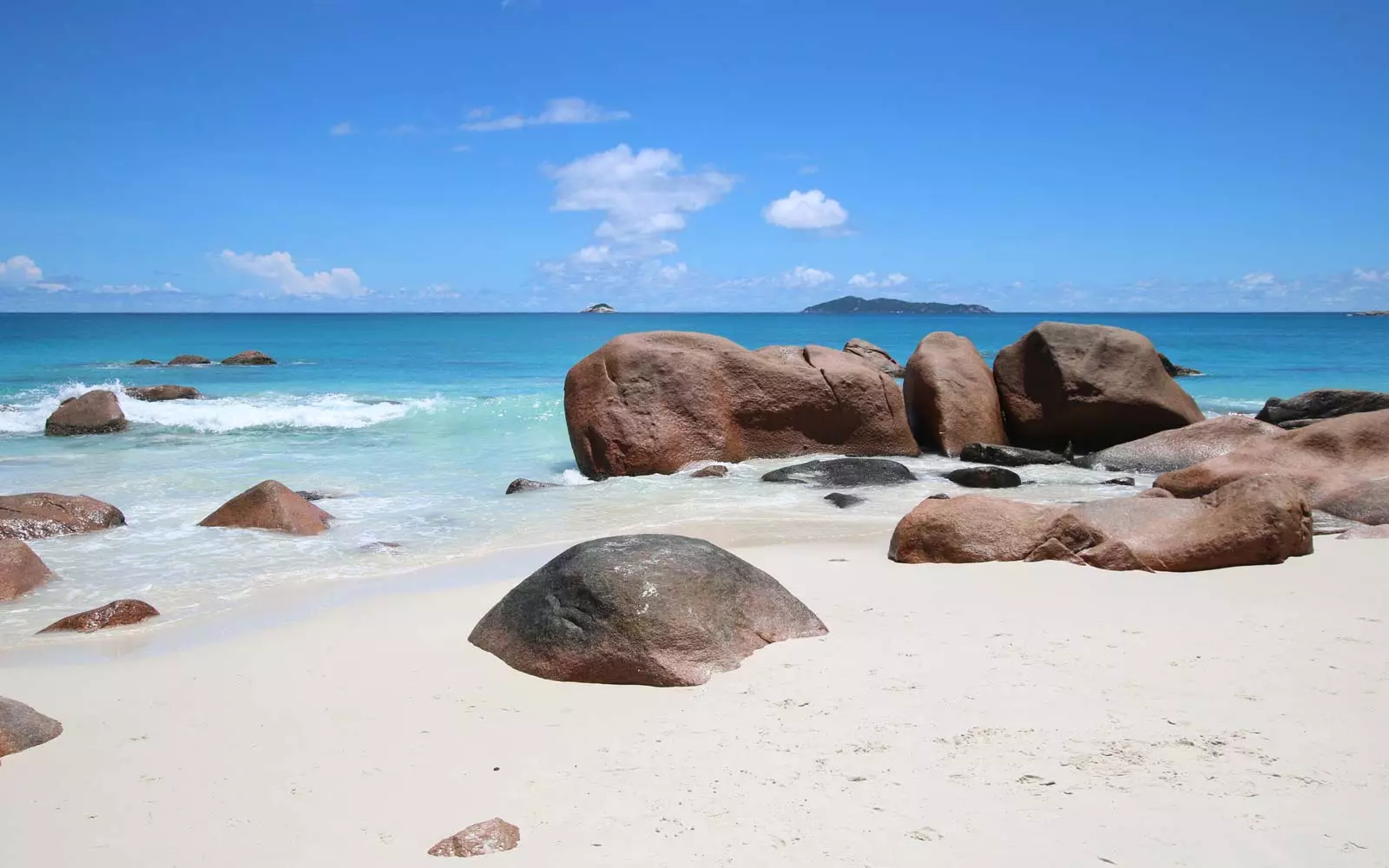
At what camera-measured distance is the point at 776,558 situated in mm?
7336

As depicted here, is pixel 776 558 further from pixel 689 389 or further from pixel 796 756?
pixel 689 389

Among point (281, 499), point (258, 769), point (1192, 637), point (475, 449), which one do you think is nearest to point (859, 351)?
point (475, 449)

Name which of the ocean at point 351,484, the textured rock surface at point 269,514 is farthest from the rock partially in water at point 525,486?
the textured rock surface at point 269,514

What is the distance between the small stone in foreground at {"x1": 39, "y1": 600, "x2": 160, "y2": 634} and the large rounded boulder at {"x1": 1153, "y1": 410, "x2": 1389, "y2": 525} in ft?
27.1

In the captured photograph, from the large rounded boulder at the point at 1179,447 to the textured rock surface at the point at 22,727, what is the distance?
11.2 meters

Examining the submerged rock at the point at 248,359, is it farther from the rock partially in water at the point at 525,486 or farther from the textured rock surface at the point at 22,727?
the textured rock surface at the point at 22,727

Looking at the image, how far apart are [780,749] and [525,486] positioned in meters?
7.69

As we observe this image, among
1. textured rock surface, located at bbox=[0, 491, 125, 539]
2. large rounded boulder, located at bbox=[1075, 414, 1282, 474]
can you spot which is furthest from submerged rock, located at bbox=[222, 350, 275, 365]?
large rounded boulder, located at bbox=[1075, 414, 1282, 474]

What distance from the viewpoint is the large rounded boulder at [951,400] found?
13219mm

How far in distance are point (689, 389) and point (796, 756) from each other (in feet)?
28.4

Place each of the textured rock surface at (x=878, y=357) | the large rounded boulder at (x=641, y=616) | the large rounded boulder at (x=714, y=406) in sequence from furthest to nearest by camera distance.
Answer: the textured rock surface at (x=878, y=357)
the large rounded boulder at (x=714, y=406)
the large rounded boulder at (x=641, y=616)

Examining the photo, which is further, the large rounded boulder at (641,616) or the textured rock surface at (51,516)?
the textured rock surface at (51,516)

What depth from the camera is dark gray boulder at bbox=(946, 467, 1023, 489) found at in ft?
35.9

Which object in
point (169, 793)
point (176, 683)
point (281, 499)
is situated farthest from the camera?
point (281, 499)
